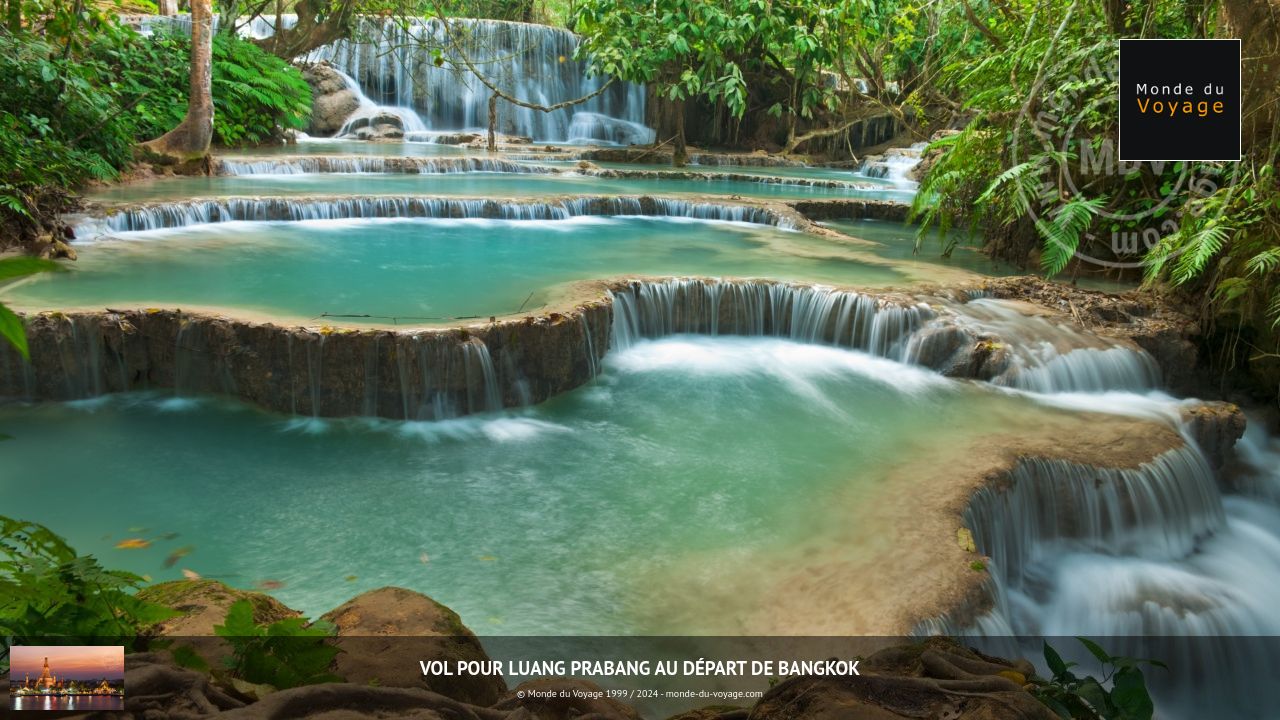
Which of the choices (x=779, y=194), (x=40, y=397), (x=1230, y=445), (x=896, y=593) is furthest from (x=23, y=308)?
(x=779, y=194)

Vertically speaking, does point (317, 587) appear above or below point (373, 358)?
below

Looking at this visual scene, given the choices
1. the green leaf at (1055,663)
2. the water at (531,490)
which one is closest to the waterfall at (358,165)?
the water at (531,490)

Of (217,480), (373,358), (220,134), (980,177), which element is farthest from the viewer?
(220,134)

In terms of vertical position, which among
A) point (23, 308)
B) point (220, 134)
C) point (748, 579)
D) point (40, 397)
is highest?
point (220, 134)

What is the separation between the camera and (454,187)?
1278 cm

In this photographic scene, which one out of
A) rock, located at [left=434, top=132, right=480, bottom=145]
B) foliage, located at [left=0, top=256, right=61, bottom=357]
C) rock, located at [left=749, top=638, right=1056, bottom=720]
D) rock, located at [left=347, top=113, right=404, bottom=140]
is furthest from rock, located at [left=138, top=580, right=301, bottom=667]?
rock, located at [left=347, top=113, right=404, bottom=140]

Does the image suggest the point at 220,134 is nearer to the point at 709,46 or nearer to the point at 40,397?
the point at 709,46

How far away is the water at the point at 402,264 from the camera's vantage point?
21.7ft

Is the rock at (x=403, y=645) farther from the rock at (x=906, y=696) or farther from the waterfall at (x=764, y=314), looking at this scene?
the waterfall at (x=764, y=314)

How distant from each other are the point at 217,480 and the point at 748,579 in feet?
9.93

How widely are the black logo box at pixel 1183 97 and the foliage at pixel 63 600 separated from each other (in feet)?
21.0

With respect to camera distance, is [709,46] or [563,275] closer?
[563,275]

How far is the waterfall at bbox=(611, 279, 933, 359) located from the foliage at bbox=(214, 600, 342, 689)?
16.5 ft

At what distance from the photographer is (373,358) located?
5617 millimetres
